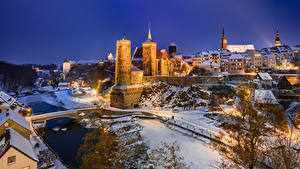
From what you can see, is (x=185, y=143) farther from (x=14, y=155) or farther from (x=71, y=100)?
(x=71, y=100)

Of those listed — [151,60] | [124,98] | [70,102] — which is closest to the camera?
[124,98]

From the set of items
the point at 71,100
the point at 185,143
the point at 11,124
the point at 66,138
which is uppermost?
the point at 11,124

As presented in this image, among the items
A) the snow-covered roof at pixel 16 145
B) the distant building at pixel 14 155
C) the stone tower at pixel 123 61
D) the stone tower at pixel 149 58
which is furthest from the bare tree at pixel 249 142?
the stone tower at pixel 149 58

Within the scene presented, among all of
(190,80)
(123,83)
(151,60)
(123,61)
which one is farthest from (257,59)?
(123,83)

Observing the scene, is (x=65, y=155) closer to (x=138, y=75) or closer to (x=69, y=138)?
(x=69, y=138)

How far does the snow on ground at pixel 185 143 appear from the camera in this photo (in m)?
17.2

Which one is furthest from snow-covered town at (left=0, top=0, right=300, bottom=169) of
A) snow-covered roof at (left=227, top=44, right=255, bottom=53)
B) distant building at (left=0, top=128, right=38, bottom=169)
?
snow-covered roof at (left=227, top=44, right=255, bottom=53)

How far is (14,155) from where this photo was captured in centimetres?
1353

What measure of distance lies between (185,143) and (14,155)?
17462 millimetres

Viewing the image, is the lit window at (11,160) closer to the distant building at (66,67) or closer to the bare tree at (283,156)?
the bare tree at (283,156)

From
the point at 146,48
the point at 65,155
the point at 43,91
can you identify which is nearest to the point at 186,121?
the point at 65,155

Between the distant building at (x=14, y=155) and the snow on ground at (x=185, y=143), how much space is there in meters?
12.6

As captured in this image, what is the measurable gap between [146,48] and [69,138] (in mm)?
31924

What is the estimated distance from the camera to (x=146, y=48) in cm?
4875
